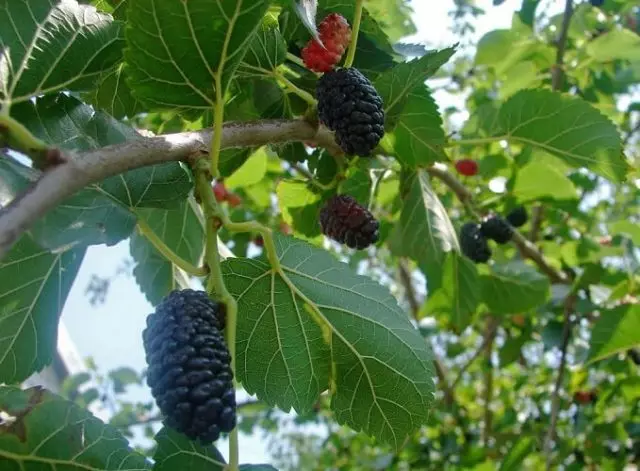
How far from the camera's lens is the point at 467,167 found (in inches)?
66.1

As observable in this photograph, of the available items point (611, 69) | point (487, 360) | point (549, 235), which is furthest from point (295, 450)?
point (611, 69)

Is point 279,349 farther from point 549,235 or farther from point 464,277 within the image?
point 549,235

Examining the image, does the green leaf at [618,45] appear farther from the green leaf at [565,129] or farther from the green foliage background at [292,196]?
the green leaf at [565,129]

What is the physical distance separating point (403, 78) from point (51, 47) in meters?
0.39

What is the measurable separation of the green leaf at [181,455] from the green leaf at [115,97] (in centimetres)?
50

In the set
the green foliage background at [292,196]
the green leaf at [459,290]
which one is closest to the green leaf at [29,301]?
the green foliage background at [292,196]

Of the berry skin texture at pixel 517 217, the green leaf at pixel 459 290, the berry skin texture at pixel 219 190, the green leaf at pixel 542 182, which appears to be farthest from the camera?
the berry skin texture at pixel 219 190

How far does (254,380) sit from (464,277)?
2.62 feet

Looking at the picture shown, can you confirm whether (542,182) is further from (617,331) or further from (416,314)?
(416,314)

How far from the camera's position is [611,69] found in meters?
2.10

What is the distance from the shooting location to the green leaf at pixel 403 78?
814 millimetres

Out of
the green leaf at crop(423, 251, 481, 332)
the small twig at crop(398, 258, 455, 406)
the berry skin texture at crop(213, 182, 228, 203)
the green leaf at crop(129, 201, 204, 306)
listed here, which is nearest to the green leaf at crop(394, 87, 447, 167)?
the green leaf at crop(129, 201, 204, 306)

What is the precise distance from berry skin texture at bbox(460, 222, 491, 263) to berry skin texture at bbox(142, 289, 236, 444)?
94cm

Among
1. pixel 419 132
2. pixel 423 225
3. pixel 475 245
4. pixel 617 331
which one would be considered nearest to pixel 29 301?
pixel 419 132
